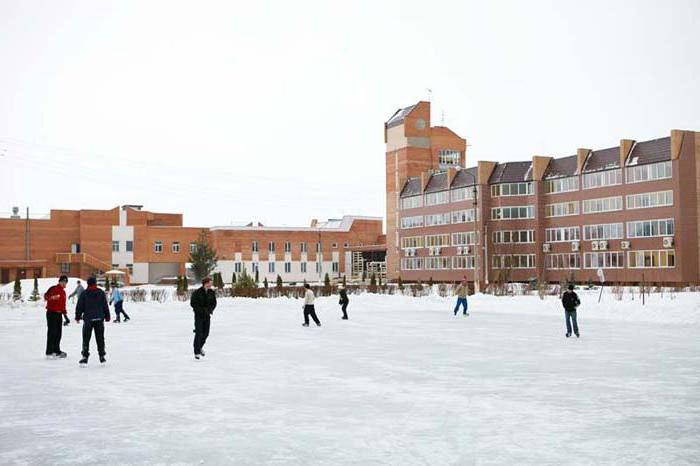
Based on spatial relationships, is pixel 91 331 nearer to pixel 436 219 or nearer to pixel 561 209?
pixel 561 209

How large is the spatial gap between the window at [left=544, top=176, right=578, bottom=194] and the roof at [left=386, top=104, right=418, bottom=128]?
28.2 m

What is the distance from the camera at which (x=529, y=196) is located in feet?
253

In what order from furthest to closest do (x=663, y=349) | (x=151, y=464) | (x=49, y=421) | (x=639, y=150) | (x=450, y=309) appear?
(x=639, y=150), (x=450, y=309), (x=663, y=349), (x=49, y=421), (x=151, y=464)

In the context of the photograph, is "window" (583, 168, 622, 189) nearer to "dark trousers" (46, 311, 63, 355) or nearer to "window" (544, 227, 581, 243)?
"window" (544, 227, 581, 243)

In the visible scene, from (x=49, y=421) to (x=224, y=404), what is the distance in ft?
7.68

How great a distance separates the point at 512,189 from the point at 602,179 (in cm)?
1152

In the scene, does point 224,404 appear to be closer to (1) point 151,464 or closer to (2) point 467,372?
(1) point 151,464

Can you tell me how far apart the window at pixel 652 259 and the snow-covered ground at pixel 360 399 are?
4235 centimetres

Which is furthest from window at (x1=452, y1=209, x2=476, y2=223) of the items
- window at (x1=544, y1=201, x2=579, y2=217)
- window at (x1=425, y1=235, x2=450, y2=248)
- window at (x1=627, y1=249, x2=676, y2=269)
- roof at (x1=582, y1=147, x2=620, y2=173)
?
window at (x1=627, y1=249, x2=676, y2=269)

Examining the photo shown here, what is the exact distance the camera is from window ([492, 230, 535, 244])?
76438 millimetres

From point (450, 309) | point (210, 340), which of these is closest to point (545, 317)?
point (450, 309)

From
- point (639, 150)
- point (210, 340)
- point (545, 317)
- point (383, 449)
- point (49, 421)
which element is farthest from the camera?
point (639, 150)

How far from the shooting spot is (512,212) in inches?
3081

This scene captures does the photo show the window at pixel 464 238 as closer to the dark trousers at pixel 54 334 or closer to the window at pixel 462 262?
the window at pixel 462 262
